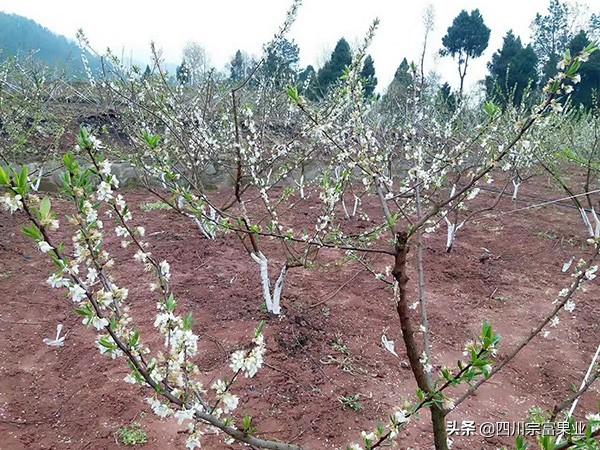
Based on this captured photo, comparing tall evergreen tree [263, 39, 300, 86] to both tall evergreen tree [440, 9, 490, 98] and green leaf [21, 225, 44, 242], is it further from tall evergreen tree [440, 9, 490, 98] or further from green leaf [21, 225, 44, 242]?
tall evergreen tree [440, 9, 490, 98]

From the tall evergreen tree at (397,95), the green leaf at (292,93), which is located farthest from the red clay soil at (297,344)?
the tall evergreen tree at (397,95)

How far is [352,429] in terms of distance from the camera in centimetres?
310

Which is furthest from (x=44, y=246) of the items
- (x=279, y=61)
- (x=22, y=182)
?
(x=279, y=61)

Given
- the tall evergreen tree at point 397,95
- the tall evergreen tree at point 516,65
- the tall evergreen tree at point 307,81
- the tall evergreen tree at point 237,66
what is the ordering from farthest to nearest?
the tall evergreen tree at point 516,65 < the tall evergreen tree at point 237,66 < the tall evergreen tree at point 397,95 < the tall evergreen tree at point 307,81

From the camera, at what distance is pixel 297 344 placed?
3957 mm

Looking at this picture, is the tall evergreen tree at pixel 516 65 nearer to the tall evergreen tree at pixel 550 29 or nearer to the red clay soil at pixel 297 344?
the tall evergreen tree at pixel 550 29

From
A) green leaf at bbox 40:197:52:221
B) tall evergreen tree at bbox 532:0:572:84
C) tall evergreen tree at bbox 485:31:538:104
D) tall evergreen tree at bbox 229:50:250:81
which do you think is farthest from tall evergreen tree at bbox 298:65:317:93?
tall evergreen tree at bbox 532:0:572:84

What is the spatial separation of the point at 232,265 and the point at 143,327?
1746 mm

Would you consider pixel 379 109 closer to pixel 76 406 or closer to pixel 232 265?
pixel 232 265

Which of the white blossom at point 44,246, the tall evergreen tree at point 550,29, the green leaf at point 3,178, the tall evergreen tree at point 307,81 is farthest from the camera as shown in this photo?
the tall evergreen tree at point 550,29

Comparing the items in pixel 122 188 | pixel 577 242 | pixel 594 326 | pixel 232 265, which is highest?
pixel 122 188

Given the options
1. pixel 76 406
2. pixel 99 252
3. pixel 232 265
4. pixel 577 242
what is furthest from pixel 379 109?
pixel 99 252

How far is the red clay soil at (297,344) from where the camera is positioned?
311 centimetres

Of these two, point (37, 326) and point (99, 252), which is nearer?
point (99, 252)
